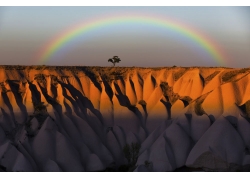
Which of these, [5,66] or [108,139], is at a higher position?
[5,66]

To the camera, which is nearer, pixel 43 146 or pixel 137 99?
pixel 43 146

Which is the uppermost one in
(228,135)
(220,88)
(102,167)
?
(220,88)

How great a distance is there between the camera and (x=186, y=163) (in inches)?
1976

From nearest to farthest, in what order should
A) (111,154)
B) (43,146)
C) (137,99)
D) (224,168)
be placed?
(224,168)
(43,146)
(111,154)
(137,99)

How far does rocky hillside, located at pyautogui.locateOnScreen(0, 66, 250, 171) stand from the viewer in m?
50.4

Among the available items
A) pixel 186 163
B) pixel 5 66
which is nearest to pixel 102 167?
pixel 186 163

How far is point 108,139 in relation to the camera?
5847 centimetres

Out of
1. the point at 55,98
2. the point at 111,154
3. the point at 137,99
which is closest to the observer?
the point at 111,154

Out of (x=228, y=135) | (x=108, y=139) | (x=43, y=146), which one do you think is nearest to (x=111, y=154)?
(x=108, y=139)

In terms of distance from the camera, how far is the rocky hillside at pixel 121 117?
50.4 m

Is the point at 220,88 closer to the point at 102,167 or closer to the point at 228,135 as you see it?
the point at 228,135

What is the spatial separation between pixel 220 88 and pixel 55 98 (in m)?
15.8

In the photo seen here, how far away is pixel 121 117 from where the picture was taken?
6194 centimetres

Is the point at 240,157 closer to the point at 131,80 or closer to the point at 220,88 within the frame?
the point at 220,88
